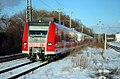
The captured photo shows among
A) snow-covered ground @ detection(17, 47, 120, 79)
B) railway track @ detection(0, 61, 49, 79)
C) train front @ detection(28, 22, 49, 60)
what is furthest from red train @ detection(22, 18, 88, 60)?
railway track @ detection(0, 61, 49, 79)

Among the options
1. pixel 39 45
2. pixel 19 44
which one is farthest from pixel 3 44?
pixel 39 45

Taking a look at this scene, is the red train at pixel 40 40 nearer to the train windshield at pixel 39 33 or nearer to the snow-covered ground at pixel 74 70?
the train windshield at pixel 39 33

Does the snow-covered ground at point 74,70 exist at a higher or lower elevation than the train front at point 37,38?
lower

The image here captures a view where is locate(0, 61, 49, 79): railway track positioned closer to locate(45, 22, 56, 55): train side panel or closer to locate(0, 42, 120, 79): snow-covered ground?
locate(0, 42, 120, 79): snow-covered ground

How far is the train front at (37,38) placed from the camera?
795 inches

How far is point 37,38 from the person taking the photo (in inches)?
Answer: 799

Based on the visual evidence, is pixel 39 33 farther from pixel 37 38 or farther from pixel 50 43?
pixel 50 43

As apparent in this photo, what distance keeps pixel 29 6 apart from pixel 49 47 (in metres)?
21.0

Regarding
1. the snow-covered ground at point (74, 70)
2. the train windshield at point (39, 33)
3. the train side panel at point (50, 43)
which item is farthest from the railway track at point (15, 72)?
the train windshield at point (39, 33)

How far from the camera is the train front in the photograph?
66.3 feet

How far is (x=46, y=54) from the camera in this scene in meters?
20.3

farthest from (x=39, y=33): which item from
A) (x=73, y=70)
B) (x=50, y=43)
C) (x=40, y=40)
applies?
(x=73, y=70)

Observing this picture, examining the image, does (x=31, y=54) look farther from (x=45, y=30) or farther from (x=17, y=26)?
(x=17, y=26)

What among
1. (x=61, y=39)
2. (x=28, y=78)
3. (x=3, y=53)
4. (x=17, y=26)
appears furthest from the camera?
(x=17, y=26)
